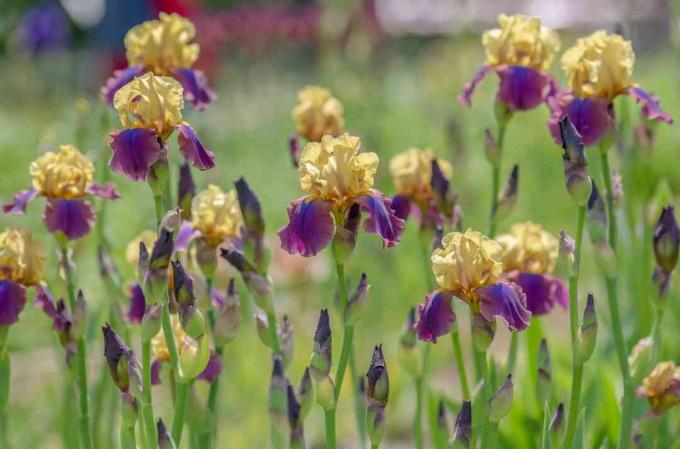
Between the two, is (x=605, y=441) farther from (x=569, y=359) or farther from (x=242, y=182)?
(x=242, y=182)

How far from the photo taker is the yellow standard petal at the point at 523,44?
1864mm

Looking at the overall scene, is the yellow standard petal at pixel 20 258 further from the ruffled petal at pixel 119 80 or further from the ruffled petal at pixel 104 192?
the ruffled petal at pixel 119 80

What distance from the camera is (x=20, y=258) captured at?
5.46 ft

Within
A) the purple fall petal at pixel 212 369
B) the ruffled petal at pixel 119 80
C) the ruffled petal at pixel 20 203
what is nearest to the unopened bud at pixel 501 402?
the purple fall petal at pixel 212 369

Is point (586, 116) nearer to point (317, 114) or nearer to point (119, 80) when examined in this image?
point (317, 114)

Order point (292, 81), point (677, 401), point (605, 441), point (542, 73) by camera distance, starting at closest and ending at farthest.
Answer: point (677, 401), point (542, 73), point (605, 441), point (292, 81)

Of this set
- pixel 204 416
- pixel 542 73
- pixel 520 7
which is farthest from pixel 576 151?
pixel 520 7

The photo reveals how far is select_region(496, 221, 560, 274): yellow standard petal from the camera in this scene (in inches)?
72.9

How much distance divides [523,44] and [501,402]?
70 cm

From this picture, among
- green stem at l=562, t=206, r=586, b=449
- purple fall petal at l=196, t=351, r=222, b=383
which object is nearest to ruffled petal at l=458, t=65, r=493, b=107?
green stem at l=562, t=206, r=586, b=449

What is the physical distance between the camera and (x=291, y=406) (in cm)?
142

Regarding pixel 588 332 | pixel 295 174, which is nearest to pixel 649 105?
pixel 588 332

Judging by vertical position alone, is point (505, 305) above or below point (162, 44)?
below

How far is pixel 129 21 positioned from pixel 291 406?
746 cm
